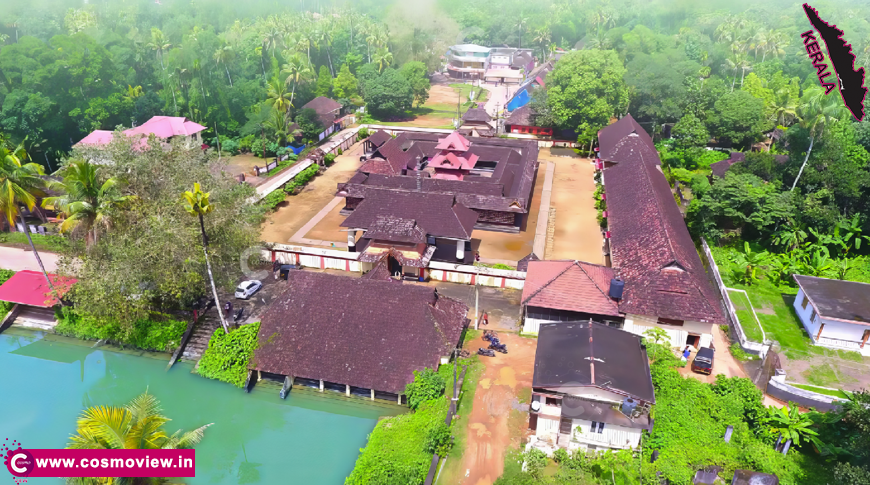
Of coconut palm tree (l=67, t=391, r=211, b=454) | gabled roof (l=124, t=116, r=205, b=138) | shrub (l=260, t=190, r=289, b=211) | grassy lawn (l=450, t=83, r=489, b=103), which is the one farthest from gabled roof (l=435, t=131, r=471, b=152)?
grassy lawn (l=450, t=83, r=489, b=103)

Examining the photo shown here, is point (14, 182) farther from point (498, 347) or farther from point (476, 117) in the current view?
point (476, 117)

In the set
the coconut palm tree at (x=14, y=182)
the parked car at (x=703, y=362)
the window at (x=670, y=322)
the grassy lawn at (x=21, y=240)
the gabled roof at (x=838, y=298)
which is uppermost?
the coconut palm tree at (x=14, y=182)

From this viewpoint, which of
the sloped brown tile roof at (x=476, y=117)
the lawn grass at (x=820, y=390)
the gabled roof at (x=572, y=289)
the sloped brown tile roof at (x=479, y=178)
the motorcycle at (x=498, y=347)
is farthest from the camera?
the sloped brown tile roof at (x=476, y=117)

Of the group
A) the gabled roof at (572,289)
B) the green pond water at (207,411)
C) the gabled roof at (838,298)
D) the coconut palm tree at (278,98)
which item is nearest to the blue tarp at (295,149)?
the coconut palm tree at (278,98)

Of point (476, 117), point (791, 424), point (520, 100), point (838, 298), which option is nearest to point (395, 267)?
point (791, 424)

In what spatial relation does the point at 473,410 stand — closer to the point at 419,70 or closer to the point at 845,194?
the point at 845,194

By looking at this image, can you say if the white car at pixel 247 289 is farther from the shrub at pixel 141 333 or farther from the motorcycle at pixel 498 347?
the motorcycle at pixel 498 347

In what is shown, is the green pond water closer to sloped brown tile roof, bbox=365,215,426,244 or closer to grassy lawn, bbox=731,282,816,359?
sloped brown tile roof, bbox=365,215,426,244
